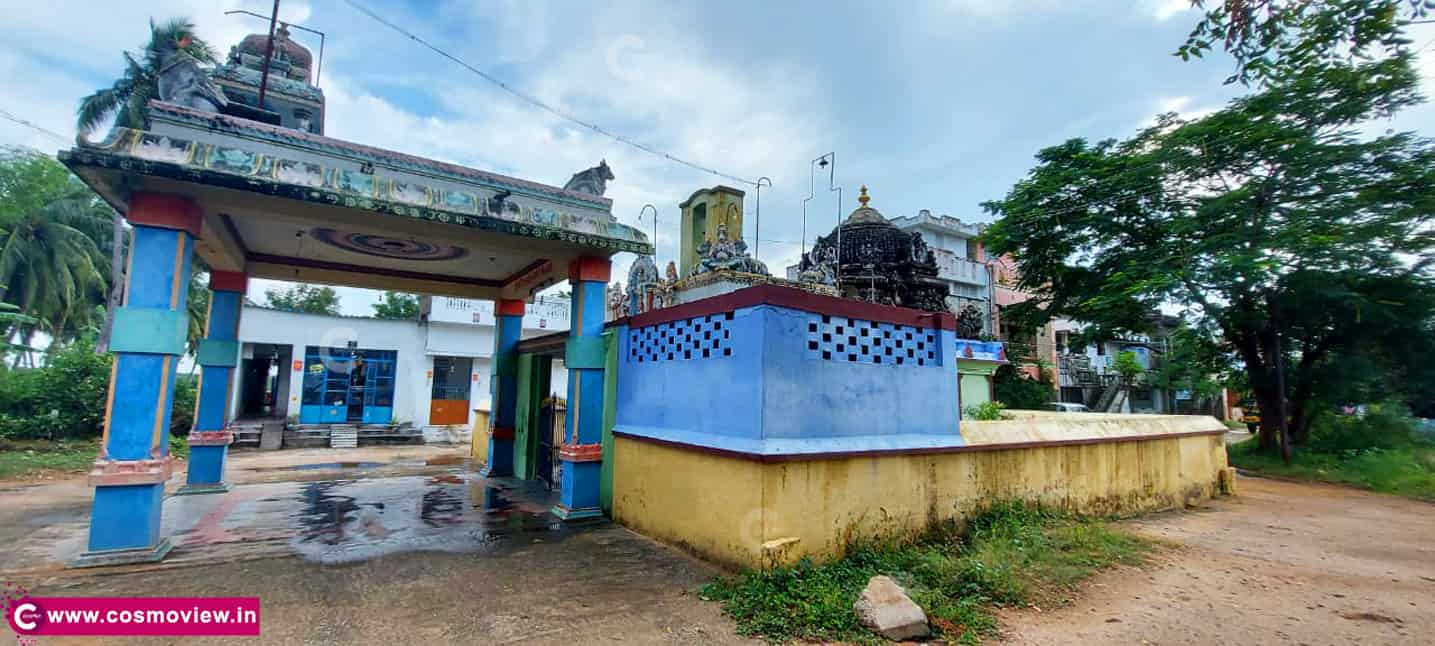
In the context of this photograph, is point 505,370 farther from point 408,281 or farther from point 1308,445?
point 1308,445

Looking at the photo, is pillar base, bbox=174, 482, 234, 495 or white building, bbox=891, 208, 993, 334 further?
white building, bbox=891, 208, 993, 334

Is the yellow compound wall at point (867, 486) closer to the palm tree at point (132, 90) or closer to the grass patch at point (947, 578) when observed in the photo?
the grass patch at point (947, 578)

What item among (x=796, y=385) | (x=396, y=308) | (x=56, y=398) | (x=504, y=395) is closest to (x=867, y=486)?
(x=796, y=385)

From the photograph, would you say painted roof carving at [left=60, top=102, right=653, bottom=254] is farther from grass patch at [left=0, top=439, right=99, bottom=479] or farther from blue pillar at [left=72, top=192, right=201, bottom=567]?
grass patch at [left=0, top=439, right=99, bottom=479]

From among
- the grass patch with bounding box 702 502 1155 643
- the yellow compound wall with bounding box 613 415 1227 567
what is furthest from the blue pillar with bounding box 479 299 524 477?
the grass patch with bounding box 702 502 1155 643

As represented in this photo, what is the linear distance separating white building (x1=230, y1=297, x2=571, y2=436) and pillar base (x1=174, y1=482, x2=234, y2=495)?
11.0 metres

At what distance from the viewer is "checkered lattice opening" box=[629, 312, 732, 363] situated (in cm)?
566

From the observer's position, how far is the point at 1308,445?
16125mm

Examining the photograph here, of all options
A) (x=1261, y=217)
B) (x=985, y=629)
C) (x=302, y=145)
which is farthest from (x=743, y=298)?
(x=1261, y=217)

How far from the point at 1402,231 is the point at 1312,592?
41.3ft

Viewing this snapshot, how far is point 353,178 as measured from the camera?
5941 mm

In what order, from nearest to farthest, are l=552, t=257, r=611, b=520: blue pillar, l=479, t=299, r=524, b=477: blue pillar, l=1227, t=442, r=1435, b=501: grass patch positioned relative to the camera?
1. l=552, t=257, r=611, b=520: blue pillar
2. l=479, t=299, r=524, b=477: blue pillar
3. l=1227, t=442, r=1435, b=501: grass patch

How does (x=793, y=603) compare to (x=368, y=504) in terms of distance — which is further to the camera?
(x=368, y=504)

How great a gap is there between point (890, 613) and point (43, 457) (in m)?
16.5
